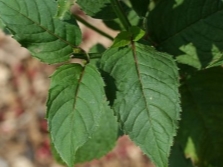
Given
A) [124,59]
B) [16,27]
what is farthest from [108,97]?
[16,27]

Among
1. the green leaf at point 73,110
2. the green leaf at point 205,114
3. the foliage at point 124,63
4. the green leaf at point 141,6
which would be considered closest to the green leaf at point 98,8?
the foliage at point 124,63

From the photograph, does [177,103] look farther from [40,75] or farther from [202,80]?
[40,75]

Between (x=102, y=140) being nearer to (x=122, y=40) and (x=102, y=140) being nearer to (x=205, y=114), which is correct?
(x=205, y=114)

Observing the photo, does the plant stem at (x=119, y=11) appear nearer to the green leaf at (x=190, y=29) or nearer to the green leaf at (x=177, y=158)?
the green leaf at (x=190, y=29)

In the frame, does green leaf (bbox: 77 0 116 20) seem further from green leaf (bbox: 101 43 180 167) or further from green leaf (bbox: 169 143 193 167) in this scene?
green leaf (bbox: 169 143 193 167)

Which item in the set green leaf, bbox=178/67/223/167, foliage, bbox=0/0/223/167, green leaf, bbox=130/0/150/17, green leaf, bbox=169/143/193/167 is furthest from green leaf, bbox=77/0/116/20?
green leaf, bbox=169/143/193/167

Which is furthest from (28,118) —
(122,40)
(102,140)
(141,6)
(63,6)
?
(63,6)
